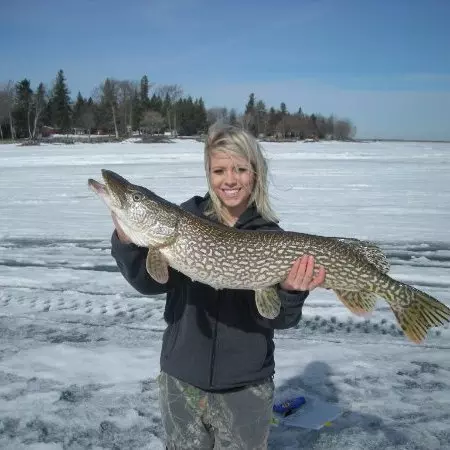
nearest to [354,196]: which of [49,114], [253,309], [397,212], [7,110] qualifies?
[397,212]

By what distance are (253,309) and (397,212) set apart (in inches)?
332

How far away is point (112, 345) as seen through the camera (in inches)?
164

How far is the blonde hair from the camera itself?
2.57m

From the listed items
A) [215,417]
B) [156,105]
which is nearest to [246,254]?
[215,417]

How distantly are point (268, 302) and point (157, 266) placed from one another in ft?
1.94

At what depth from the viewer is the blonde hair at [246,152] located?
257cm

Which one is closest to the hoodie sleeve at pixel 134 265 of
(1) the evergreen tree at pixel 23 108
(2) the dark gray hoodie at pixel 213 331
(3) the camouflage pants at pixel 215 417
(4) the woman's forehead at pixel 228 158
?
(2) the dark gray hoodie at pixel 213 331

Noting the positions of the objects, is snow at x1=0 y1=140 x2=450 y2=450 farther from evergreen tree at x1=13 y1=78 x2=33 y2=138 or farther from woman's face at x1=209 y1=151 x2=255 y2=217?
evergreen tree at x1=13 y1=78 x2=33 y2=138

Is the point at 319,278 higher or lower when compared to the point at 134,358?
higher

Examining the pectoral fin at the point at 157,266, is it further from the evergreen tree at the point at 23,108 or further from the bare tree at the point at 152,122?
the bare tree at the point at 152,122

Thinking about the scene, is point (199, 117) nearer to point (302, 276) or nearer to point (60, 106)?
point (60, 106)

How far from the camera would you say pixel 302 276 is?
8.02 feet

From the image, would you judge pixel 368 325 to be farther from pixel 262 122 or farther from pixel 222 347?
pixel 262 122

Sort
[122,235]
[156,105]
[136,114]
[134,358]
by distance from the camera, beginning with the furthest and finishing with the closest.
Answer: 1. [156,105]
2. [136,114]
3. [134,358]
4. [122,235]
